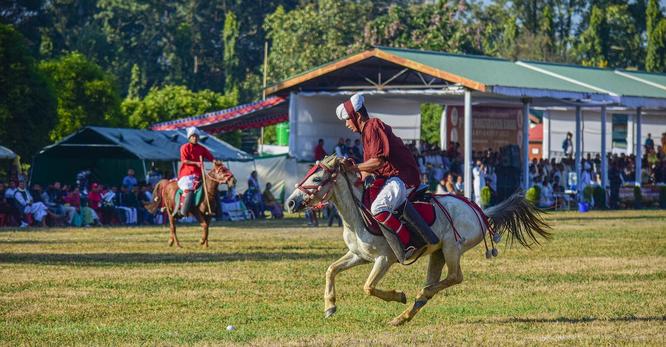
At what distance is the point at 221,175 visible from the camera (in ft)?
79.9

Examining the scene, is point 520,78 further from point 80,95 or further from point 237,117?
point 80,95

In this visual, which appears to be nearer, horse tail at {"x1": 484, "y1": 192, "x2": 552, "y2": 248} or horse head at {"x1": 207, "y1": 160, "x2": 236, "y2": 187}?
horse tail at {"x1": 484, "y1": 192, "x2": 552, "y2": 248}

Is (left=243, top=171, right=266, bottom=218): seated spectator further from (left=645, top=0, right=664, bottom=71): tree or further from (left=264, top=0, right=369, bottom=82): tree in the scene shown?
(left=645, top=0, right=664, bottom=71): tree

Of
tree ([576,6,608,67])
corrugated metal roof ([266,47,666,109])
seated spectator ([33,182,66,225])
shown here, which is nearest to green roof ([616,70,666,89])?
corrugated metal roof ([266,47,666,109])

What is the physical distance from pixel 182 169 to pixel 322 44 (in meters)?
56.1

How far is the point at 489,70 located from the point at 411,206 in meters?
32.5

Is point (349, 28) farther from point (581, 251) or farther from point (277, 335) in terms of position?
point (277, 335)

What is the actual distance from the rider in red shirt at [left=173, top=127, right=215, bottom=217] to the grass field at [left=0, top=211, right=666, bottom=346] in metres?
0.95

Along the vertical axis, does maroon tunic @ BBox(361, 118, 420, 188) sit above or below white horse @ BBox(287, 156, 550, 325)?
above

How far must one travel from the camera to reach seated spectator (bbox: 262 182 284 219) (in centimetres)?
4009

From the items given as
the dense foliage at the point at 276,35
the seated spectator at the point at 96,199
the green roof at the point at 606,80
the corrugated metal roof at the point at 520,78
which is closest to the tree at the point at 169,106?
the dense foliage at the point at 276,35

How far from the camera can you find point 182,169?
2484cm

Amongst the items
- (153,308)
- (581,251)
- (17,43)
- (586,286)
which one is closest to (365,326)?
(153,308)

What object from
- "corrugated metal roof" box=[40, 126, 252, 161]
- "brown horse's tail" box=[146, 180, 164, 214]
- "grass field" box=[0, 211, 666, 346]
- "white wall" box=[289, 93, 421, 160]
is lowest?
"grass field" box=[0, 211, 666, 346]
